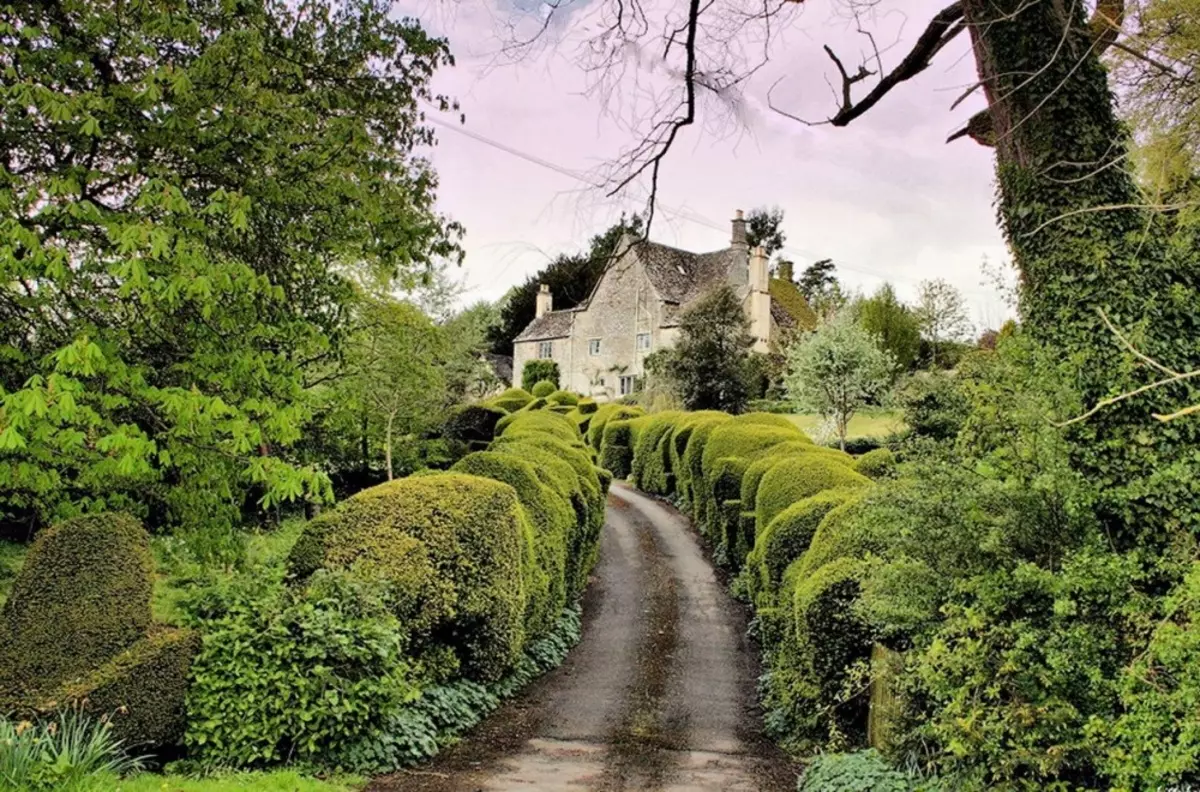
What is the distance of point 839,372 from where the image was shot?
2427 centimetres

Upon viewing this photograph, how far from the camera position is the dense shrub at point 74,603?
6.10 m

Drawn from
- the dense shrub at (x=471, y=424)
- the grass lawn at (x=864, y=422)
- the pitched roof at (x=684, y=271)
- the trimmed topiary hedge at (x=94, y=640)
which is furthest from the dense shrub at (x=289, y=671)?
the pitched roof at (x=684, y=271)

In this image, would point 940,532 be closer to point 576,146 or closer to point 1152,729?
point 1152,729

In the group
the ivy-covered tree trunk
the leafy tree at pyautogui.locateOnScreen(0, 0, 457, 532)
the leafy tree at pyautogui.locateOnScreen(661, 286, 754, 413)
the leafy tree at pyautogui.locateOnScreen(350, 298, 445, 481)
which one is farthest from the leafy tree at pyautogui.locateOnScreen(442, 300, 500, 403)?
the ivy-covered tree trunk

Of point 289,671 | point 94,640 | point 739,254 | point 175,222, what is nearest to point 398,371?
point 175,222

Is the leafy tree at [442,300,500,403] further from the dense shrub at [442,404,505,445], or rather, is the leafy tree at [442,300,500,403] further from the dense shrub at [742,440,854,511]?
the dense shrub at [742,440,854,511]

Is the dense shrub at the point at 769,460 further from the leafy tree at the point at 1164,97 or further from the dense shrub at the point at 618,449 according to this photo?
the dense shrub at the point at 618,449

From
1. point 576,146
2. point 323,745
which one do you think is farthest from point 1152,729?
point 323,745

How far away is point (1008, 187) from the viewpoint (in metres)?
6.04

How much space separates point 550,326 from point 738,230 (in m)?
15.9

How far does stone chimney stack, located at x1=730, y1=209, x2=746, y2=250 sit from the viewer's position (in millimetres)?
41188

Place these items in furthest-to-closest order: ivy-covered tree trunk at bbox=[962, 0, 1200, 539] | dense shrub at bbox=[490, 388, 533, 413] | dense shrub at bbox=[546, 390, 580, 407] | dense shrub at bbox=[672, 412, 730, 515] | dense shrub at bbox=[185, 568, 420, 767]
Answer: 1. dense shrub at bbox=[546, 390, 580, 407]
2. dense shrub at bbox=[490, 388, 533, 413]
3. dense shrub at bbox=[672, 412, 730, 515]
4. dense shrub at bbox=[185, 568, 420, 767]
5. ivy-covered tree trunk at bbox=[962, 0, 1200, 539]

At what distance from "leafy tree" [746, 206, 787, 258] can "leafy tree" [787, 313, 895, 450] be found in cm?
4293

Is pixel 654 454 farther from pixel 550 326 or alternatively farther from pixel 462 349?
pixel 550 326
